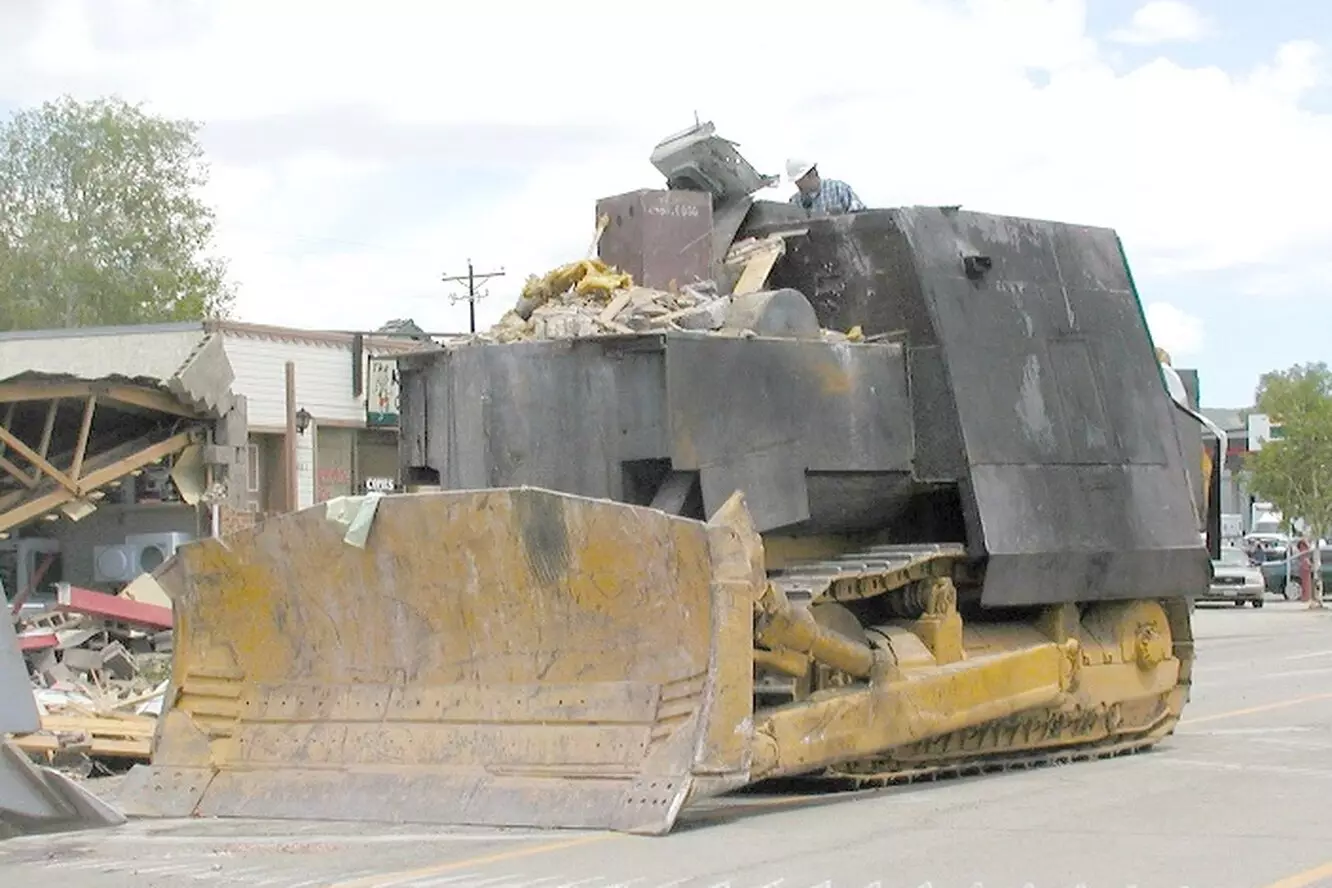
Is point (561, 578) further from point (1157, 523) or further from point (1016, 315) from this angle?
point (1157, 523)

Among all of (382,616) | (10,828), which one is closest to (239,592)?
(382,616)

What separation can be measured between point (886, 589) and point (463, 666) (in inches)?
93.2

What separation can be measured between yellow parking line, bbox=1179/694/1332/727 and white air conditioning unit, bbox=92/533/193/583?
10045 millimetres

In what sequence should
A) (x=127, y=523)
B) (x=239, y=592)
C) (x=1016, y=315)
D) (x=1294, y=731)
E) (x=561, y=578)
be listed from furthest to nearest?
(x=127, y=523) → (x=1294, y=731) → (x=1016, y=315) → (x=239, y=592) → (x=561, y=578)

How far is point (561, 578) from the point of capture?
31.2 ft

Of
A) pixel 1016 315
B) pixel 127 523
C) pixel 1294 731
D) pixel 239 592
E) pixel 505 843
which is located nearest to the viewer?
pixel 505 843

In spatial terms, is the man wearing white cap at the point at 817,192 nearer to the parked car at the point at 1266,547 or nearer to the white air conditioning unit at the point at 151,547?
the white air conditioning unit at the point at 151,547

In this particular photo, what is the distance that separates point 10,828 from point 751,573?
11.3ft

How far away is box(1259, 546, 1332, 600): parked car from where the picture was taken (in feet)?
139

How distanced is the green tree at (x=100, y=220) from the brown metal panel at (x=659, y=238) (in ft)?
126

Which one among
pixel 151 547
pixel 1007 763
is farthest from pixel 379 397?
pixel 1007 763

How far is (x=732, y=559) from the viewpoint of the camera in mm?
9047

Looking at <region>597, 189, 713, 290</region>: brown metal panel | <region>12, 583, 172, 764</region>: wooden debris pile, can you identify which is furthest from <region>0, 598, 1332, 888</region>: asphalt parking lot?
<region>12, 583, 172, 764</region>: wooden debris pile

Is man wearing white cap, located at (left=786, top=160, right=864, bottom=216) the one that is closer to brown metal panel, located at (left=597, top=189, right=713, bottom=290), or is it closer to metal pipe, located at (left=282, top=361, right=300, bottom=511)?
brown metal panel, located at (left=597, top=189, right=713, bottom=290)
